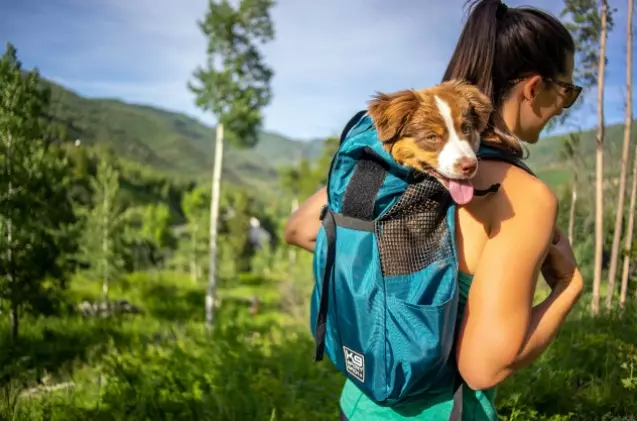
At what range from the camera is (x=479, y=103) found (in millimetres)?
1188

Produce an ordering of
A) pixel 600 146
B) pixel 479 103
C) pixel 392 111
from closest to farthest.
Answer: pixel 479 103 < pixel 392 111 < pixel 600 146

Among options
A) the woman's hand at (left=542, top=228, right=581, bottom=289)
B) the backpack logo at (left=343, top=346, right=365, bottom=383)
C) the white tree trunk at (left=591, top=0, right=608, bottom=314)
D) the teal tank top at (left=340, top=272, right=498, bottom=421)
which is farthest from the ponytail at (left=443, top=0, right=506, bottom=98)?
the white tree trunk at (left=591, top=0, right=608, bottom=314)

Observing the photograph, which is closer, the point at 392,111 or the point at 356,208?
the point at 356,208

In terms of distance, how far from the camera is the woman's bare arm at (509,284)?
3.14 ft

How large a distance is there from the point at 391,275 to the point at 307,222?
490mm

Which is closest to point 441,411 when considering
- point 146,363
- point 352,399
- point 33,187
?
point 352,399

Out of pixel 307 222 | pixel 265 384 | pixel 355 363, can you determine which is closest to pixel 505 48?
pixel 307 222

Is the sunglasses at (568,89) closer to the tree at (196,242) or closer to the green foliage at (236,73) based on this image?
the green foliage at (236,73)

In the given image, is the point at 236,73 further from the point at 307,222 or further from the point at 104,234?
the point at 307,222

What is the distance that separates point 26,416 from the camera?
3291 mm

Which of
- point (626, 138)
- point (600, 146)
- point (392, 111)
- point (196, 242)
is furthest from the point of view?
point (196, 242)

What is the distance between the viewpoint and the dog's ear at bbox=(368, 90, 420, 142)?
129cm

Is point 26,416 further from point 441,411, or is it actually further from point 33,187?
point 33,187

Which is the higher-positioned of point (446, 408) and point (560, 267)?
point (560, 267)
